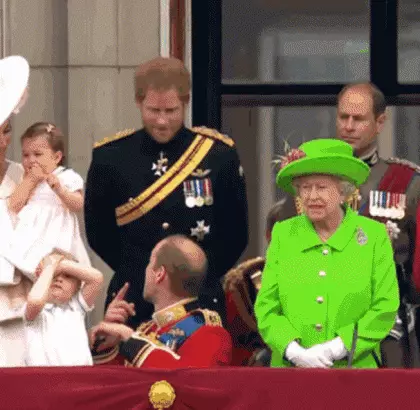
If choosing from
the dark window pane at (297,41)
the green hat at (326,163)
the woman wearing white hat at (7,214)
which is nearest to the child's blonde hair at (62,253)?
the woman wearing white hat at (7,214)

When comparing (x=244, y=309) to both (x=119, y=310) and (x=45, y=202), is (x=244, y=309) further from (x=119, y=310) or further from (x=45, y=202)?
(x=45, y=202)

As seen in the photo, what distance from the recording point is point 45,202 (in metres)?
11.2

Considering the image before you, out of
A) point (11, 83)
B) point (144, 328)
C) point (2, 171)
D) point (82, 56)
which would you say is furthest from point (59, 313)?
point (82, 56)

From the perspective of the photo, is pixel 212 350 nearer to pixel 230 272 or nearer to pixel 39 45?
pixel 230 272

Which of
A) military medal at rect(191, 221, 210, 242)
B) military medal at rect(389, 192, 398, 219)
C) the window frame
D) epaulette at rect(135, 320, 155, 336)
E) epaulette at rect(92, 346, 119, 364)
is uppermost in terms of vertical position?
the window frame

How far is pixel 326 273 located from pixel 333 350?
1.09 ft

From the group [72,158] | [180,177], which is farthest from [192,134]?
[72,158]

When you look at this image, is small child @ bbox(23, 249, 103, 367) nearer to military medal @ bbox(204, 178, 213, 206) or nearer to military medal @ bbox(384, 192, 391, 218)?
military medal @ bbox(204, 178, 213, 206)

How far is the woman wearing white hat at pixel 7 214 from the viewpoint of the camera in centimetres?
1096

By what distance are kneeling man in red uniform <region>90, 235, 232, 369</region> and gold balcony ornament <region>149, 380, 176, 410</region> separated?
0.53 metres

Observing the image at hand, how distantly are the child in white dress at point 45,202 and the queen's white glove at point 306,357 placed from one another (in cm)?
116

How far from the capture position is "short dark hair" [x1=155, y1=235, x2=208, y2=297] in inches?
429

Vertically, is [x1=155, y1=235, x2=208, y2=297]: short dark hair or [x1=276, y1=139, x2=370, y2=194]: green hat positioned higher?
[x1=276, y1=139, x2=370, y2=194]: green hat

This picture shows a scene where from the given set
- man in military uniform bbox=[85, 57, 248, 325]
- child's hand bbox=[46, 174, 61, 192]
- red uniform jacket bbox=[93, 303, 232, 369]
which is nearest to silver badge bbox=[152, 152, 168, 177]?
man in military uniform bbox=[85, 57, 248, 325]
